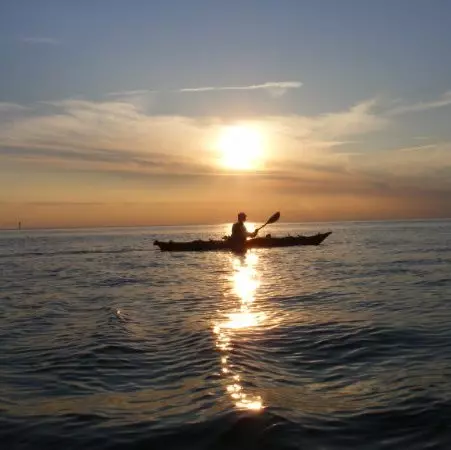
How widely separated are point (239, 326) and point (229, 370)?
468 cm

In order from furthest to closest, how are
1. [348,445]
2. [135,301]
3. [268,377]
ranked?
[135,301], [268,377], [348,445]

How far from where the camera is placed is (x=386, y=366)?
33.1ft

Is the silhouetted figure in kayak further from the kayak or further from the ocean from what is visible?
the ocean

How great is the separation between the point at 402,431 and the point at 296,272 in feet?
81.9

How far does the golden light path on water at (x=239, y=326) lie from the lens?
27.2 ft

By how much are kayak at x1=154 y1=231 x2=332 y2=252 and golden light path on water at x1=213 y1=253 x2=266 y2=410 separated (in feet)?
68.4

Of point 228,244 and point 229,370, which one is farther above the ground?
point 228,244

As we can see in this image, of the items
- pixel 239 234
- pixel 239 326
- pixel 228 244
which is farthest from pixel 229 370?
pixel 228 244

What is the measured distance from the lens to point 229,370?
394 inches

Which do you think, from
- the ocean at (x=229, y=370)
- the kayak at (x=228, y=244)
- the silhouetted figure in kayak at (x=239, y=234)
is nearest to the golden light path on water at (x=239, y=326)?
the ocean at (x=229, y=370)

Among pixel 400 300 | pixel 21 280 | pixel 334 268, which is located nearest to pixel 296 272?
pixel 334 268

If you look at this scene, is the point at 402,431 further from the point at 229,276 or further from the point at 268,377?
the point at 229,276

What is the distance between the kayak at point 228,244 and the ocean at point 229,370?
30.4 metres

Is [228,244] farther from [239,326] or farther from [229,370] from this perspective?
[229,370]
